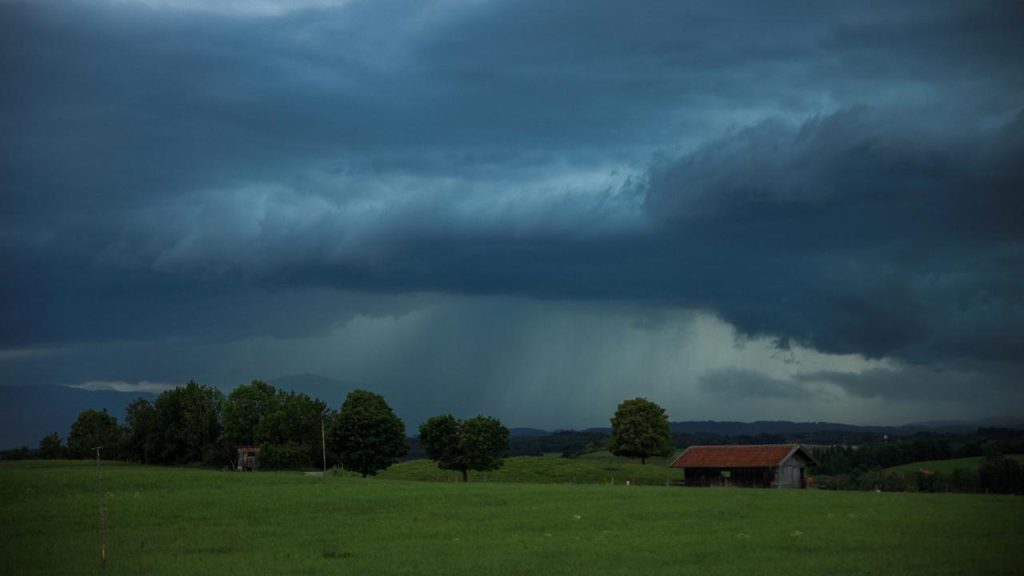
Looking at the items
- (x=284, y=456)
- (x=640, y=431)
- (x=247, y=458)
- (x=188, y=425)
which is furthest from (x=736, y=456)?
(x=188, y=425)

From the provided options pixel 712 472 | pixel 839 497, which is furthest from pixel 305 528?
pixel 712 472

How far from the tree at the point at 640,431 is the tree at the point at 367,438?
32507 mm

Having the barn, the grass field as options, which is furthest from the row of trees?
the grass field

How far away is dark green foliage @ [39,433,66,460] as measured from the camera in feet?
555

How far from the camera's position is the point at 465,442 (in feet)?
379

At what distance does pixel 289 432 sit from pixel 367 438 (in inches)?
489

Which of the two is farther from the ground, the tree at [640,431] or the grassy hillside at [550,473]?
the tree at [640,431]

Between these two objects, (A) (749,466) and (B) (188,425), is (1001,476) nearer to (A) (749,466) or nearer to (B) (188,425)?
(A) (749,466)

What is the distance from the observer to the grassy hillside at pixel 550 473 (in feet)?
368

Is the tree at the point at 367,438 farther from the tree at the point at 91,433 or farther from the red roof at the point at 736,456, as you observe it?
the tree at the point at 91,433

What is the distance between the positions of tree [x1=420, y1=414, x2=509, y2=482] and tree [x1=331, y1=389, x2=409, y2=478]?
3.60 metres

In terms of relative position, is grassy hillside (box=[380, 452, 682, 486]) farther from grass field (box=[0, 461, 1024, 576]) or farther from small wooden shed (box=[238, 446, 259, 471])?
grass field (box=[0, 461, 1024, 576])

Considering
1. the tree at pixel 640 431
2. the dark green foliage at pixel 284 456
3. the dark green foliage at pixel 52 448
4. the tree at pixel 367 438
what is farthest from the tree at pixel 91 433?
the tree at pixel 640 431

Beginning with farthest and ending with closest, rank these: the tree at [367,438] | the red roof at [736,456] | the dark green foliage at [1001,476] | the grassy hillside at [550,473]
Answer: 1. the tree at [367,438]
2. the grassy hillside at [550,473]
3. the dark green foliage at [1001,476]
4. the red roof at [736,456]
